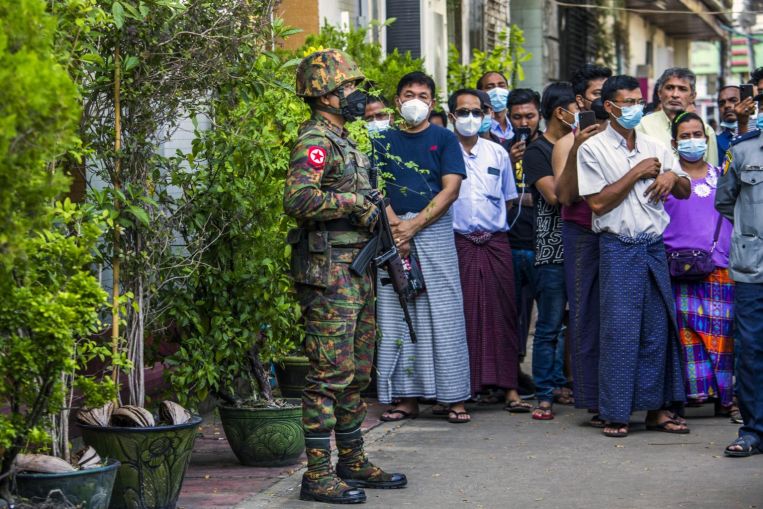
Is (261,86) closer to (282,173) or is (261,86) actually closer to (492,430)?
(282,173)

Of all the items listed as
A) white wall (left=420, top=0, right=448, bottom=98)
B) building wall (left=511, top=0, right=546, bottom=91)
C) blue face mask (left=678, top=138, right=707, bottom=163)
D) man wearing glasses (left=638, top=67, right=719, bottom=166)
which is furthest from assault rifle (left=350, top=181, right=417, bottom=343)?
building wall (left=511, top=0, right=546, bottom=91)

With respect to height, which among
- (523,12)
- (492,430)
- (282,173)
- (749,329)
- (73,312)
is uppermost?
(523,12)

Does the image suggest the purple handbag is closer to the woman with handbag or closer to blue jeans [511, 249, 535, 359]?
the woman with handbag

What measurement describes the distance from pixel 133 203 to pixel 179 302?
2.51 ft

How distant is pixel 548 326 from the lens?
9.27 metres

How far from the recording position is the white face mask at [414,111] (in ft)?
28.6

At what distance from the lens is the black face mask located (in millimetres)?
6586

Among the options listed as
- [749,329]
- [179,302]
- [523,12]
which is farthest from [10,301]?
[523,12]

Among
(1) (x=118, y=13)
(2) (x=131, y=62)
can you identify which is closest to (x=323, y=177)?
(2) (x=131, y=62)

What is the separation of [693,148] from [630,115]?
78 centimetres

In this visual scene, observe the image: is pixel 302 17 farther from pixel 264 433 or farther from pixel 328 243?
pixel 328 243

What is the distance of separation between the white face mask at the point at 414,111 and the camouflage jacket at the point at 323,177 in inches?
81.8

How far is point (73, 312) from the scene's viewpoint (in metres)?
4.87

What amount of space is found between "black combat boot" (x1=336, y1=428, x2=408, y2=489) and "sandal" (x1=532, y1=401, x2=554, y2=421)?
2.29 metres
